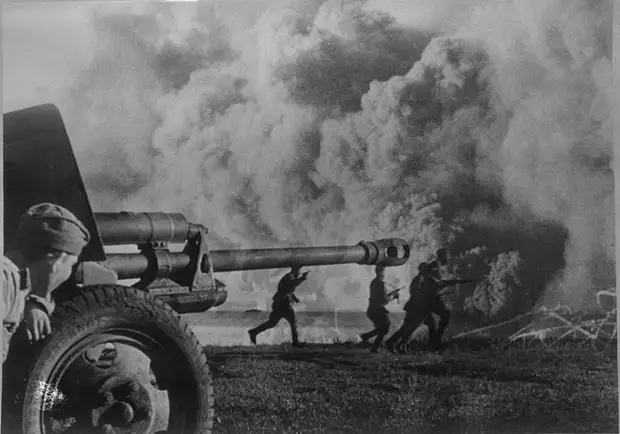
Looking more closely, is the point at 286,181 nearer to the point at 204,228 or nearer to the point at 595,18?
the point at 204,228

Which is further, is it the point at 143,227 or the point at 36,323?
the point at 143,227

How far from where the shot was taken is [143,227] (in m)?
3.14

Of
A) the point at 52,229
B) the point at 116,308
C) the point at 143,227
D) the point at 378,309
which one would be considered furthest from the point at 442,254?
the point at 52,229

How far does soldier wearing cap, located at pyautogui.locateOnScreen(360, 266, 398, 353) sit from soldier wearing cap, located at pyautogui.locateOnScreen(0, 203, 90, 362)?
1.15m

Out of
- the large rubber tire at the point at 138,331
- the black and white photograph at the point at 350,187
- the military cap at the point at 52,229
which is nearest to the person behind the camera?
the large rubber tire at the point at 138,331

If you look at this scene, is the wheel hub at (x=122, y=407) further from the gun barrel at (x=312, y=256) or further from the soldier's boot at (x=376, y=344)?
the soldier's boot at (x=376, y=344)

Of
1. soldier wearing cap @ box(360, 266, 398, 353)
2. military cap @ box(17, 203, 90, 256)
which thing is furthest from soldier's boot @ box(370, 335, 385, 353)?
military cap @ box(17, 203, 90, 256)

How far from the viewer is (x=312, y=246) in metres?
3.24

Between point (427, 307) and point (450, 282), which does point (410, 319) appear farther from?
point (450, 282)

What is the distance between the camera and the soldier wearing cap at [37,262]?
3018 mm

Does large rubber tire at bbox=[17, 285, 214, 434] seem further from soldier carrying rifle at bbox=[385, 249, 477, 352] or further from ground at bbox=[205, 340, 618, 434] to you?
soldier carrying rifle at bbox=[385, 249, 477, 352]

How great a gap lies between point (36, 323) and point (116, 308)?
296 millimetres

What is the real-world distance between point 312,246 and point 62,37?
132 cm

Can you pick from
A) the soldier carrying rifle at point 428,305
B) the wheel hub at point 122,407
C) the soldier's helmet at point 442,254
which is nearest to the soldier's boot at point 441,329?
the soldier carrying rifle at point 428,305
